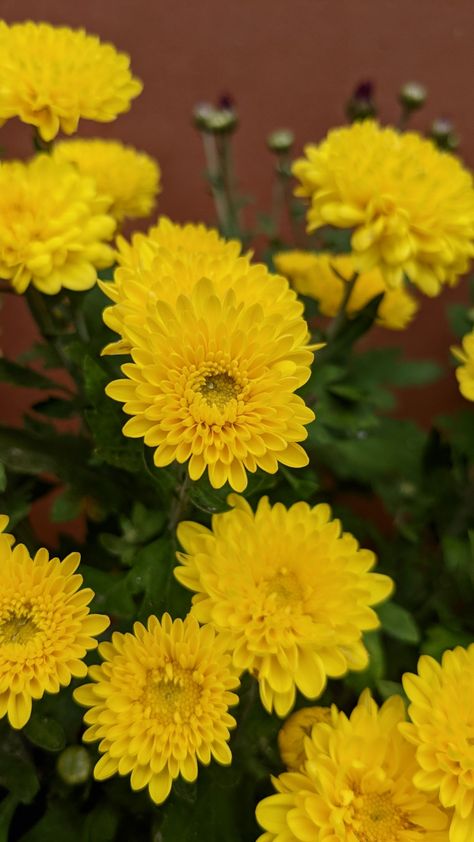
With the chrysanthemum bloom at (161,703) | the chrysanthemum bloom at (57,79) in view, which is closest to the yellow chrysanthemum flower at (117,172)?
the chrysanthemum bloom at (57,79)

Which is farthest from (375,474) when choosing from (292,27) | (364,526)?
(292,27)

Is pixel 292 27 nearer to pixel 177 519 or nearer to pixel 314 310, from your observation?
pixel 314 310

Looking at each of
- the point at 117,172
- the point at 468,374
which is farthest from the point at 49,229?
the point at 468,374

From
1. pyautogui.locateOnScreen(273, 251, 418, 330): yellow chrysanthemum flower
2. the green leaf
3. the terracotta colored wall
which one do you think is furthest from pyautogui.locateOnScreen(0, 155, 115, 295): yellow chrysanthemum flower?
the terracotta colored wall

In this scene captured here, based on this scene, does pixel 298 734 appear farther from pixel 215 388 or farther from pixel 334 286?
pixel 334 286

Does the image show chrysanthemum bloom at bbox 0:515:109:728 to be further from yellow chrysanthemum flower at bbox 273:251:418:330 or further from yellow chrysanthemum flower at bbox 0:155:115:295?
yellow chrysanthemum flower at bbox 273:251:418:330

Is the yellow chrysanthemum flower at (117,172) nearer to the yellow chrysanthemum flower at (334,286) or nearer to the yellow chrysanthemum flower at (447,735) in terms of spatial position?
the yellow chrysanthemum flower at (334,286)
